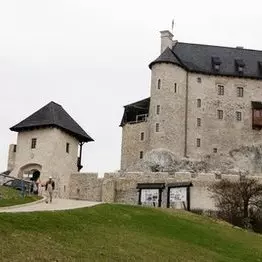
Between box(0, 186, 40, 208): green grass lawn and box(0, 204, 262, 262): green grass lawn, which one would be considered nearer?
box(0, 204, 262, 262): green grass lawn

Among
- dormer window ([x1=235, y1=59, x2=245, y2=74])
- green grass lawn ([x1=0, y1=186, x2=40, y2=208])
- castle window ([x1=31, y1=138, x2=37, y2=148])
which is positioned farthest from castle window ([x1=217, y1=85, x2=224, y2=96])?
green grass lawn ([x1=0, y1=186, x2=40, y2=208])

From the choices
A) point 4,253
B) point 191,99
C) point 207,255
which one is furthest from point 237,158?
point 4,253

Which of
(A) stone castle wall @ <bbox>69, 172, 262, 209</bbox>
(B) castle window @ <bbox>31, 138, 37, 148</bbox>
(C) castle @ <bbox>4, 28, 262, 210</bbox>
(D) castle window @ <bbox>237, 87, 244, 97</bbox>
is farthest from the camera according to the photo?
(D) castle window @ <bbox>237, 87, 244, 97</bbox>

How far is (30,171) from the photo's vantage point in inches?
2202

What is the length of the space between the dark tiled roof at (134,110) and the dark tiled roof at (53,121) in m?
14.4

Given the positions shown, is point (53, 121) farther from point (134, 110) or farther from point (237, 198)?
point (134, 110)

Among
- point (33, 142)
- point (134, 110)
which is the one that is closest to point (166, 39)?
point (134, 110)

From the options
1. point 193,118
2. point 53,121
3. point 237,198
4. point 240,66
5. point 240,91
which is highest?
point 240,66

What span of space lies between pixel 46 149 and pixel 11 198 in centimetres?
1963

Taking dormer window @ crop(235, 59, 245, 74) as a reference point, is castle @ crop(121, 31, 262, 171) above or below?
below

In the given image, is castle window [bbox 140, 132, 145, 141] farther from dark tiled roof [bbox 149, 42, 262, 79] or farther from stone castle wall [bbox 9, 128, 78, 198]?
stone castle wall [bbox 9, 128, 78, 198]

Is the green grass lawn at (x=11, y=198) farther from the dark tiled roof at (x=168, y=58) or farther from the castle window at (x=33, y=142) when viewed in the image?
the dark tiled roof at (x=168, y=58)

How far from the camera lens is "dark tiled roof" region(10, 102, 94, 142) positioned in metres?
55.8

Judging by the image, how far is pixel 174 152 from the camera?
2586 inches
